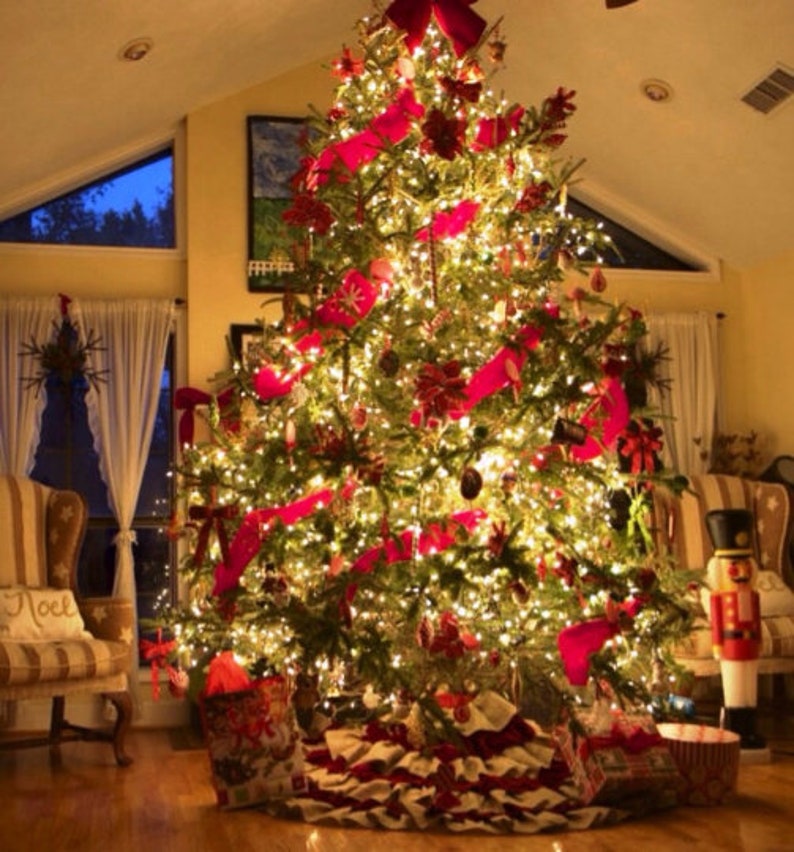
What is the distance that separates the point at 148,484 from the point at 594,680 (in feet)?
11.6

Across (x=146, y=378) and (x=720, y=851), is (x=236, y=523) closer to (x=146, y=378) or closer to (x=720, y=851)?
(x=720, y=851)

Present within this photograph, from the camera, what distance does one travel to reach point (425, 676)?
434cm

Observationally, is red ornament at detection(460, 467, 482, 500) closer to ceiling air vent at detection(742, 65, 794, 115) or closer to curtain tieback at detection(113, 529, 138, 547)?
ceiling air vent at detection(742, 65, 794, 115)

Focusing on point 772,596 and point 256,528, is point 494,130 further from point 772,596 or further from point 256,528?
point 772,596

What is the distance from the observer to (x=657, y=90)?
6324 mm

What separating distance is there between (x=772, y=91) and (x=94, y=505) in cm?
Result: 401

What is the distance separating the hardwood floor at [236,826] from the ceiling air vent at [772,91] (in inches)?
116

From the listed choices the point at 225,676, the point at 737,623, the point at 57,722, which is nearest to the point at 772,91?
the point at 737,623

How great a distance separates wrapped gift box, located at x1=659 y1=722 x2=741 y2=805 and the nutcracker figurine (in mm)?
690

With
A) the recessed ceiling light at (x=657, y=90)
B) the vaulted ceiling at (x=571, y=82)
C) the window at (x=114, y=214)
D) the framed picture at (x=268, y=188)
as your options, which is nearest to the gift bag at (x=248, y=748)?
the vaulted ceiling at (x=571, y=82)

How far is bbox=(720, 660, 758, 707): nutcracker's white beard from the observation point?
4883 millimetres

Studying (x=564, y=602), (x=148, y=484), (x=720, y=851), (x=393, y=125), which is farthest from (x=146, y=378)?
(x=720, y=851)

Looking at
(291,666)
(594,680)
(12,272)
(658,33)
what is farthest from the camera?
(12,272)

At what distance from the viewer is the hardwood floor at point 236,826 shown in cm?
367
